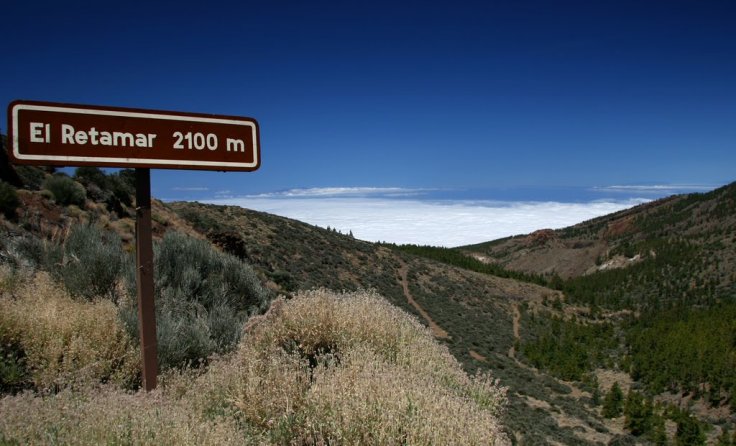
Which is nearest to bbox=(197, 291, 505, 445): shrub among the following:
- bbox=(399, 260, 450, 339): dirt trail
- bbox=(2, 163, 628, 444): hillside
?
bbox=(2, 163, 628, 444): hillside

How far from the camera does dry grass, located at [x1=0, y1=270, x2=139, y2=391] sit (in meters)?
4.30

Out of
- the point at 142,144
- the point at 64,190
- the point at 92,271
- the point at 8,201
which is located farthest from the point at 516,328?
the point at 142,144

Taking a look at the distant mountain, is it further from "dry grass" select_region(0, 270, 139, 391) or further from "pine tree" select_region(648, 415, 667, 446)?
"dry grass" select_region(0, 270, 139, 391)

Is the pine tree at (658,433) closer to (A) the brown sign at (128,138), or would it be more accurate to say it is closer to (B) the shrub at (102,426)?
(B) the shrub at (102,426)

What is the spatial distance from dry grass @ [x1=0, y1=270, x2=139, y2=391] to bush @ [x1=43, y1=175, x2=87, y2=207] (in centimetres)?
907

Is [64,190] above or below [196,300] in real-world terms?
above

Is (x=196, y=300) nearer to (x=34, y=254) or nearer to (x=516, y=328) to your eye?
(x=34, y=254)

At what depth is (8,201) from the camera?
1055 cm

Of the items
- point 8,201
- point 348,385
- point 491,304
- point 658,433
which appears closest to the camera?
point 348,385

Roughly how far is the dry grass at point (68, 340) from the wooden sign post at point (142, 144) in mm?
739

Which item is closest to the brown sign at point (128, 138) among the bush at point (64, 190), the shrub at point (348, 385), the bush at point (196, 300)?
the shrub at point (348, 385)

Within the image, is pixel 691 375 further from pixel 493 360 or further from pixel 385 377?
pixel 385 377

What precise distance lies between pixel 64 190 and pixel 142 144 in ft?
37.7

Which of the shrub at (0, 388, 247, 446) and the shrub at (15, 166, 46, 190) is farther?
the shrub at (15, 166, 46, 190)
